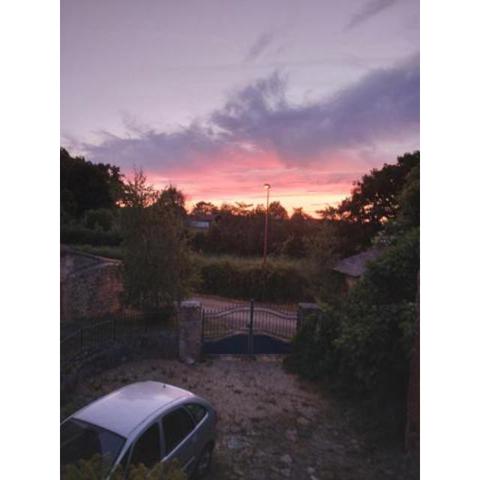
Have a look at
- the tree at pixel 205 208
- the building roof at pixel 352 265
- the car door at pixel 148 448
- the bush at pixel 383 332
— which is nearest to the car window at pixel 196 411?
the car door at pixel 148 448

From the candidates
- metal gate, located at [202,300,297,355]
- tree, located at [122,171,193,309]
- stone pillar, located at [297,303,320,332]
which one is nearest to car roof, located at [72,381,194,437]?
metal gate, located at [202,300,297,355]

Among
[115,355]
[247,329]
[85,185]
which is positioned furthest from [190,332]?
[85,185]

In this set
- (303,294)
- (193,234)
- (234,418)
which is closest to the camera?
(234,418)

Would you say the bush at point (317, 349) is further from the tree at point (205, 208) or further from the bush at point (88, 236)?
the bush at point (88, 236)

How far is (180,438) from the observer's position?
7.02 ft

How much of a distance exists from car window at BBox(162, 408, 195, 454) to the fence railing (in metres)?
0.80

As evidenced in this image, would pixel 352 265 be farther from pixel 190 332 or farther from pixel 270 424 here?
pixel 270 424

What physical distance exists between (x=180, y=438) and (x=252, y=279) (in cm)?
243

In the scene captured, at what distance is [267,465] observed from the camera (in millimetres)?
2260
